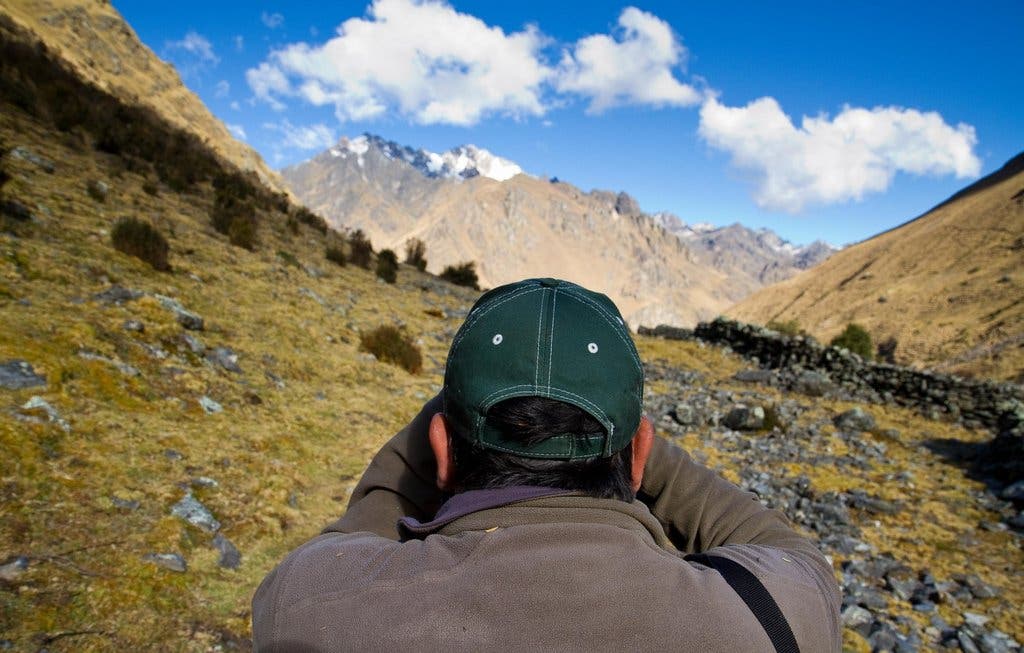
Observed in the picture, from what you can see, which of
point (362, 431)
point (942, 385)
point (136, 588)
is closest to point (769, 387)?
point (942, 385)

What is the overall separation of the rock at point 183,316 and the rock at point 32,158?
535 cm

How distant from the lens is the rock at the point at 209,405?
423cm

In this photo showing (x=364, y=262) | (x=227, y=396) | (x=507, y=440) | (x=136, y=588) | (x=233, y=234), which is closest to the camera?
(x=507, y=440)

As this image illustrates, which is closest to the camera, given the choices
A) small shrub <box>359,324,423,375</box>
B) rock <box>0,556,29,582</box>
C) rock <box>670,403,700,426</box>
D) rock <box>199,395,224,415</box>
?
rock <box>0,556,29,582</box>

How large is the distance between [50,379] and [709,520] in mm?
4320

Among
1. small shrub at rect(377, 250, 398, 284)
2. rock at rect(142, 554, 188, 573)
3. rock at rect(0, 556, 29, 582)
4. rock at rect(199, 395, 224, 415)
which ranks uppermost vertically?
small shrub at rect(377, 250, 398, 284)

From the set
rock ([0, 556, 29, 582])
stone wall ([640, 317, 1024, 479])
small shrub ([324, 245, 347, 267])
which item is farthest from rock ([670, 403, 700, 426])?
small shrub ([324, 245, 347, 267])

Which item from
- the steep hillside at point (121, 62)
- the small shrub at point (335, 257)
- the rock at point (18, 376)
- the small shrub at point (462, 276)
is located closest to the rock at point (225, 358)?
the rock at point (18, 376)

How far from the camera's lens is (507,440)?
1219 millimetres

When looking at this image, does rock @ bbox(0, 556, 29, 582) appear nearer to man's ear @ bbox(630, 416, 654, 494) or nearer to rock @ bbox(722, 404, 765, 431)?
man's ear @ bbox(630, 416, 654, 494)

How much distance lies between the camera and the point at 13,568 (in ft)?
7.25

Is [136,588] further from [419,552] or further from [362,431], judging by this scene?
[362,431]

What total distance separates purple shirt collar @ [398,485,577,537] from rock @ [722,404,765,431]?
307 inches

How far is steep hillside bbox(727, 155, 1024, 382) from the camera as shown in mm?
32031
